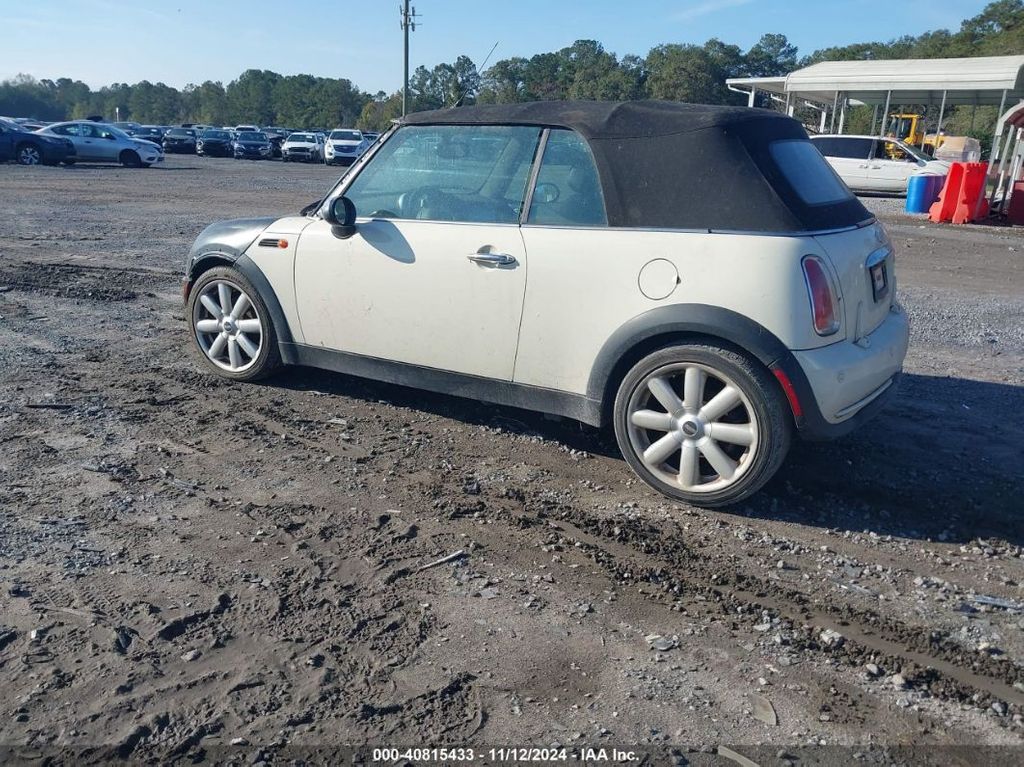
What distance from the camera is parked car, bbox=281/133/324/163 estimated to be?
40031 mm

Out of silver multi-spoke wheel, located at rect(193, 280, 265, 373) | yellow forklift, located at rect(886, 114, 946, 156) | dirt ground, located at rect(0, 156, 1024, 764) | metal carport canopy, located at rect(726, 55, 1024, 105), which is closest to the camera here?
dirt ground, located at rect(0, 156, 1024, 764)

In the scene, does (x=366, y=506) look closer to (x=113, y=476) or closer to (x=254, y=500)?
(x=254, y=500)

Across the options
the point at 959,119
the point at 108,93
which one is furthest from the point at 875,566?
the point at 108,93

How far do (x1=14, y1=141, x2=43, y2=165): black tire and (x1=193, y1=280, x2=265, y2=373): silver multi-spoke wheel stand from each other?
1127 inches

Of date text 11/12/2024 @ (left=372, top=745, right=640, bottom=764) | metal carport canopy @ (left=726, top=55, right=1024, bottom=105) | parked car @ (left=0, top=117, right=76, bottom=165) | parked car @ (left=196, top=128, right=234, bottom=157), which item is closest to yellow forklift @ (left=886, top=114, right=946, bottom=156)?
metal carport canopy @ (left=726, top=55, right=1024, bottom=105)

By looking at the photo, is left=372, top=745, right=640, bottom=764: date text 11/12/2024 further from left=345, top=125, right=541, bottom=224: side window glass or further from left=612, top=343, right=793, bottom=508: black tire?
left=345, top=125, right=541, bottom=224: side window glass

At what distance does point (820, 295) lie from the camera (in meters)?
3.85

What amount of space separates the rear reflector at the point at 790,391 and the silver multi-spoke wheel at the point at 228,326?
3.24m

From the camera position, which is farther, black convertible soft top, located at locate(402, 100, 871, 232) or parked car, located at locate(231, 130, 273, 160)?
parked car, located at locate(231, 130, 273, 160)

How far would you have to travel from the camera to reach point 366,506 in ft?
13.4

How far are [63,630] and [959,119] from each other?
219ft

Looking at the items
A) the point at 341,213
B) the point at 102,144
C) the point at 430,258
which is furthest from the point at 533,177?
the point at 102,144

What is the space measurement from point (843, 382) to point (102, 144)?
1274 inches

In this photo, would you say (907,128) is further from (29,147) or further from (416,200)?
(416,200)
